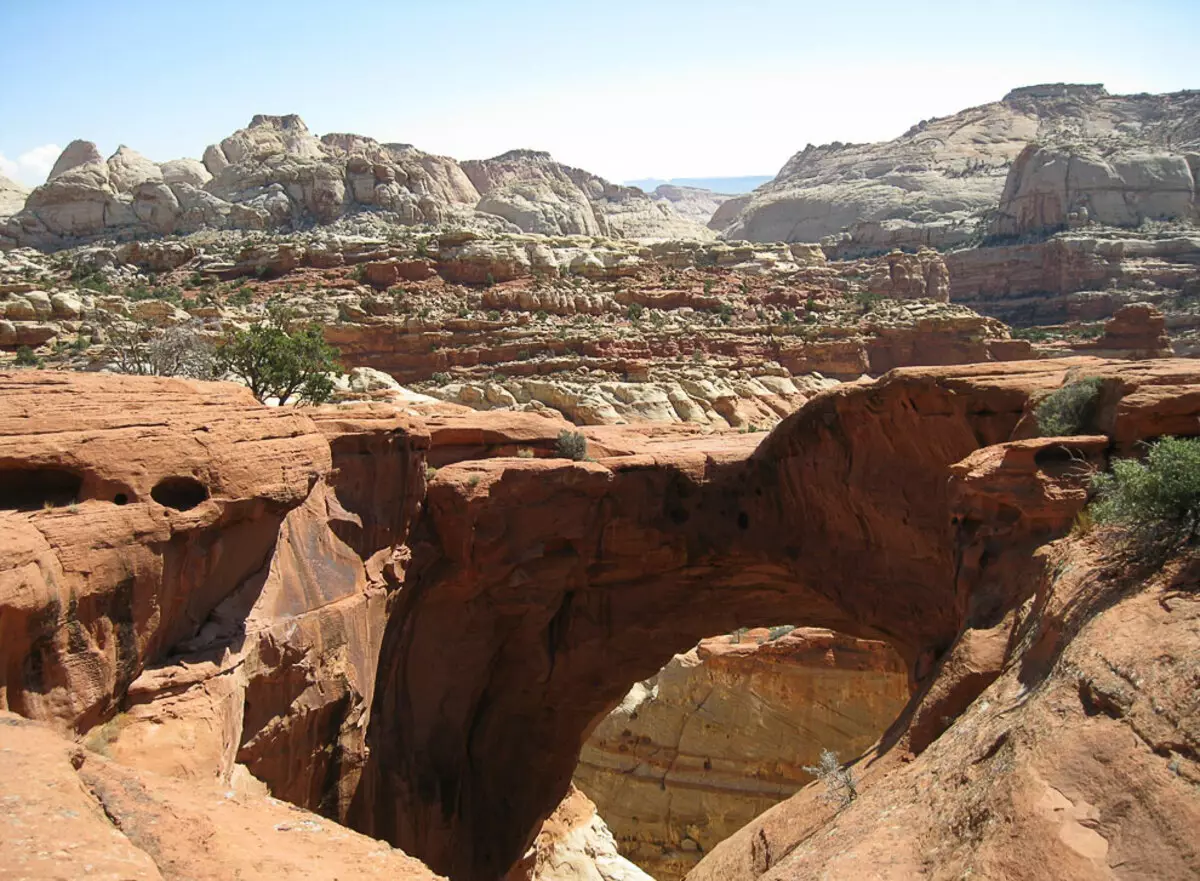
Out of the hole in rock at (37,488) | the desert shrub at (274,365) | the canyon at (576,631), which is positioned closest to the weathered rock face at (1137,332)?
the canyon at (576,631)

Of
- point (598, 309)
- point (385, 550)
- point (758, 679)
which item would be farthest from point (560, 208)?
point (385, 550)

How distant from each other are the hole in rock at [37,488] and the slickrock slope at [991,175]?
97906 millimetres

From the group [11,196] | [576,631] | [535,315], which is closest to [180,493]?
[576,631]

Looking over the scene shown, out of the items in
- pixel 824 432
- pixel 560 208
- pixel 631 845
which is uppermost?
pixel 560 208

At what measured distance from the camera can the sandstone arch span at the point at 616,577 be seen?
16.3 meters

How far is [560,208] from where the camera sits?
111812 millimetres

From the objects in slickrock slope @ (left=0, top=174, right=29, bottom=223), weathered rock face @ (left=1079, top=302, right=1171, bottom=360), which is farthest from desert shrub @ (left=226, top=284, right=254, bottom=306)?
slickrock slope @ (left=0, top=174, right=29, bottom=223)

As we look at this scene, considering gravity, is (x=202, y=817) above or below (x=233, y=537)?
below

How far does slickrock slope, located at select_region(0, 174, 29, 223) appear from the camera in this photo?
3741 inches

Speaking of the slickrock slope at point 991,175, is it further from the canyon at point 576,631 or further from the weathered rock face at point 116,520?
the weathered rock face at point 116,520

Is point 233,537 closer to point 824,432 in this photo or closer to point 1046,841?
point 1046,841

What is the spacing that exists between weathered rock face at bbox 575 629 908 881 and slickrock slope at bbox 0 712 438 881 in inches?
694

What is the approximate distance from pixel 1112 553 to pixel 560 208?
107222 mm

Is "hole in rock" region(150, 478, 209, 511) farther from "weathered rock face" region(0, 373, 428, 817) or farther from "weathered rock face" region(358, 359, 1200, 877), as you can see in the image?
"weathered rock face" region(358, 359, 1200, 877)
